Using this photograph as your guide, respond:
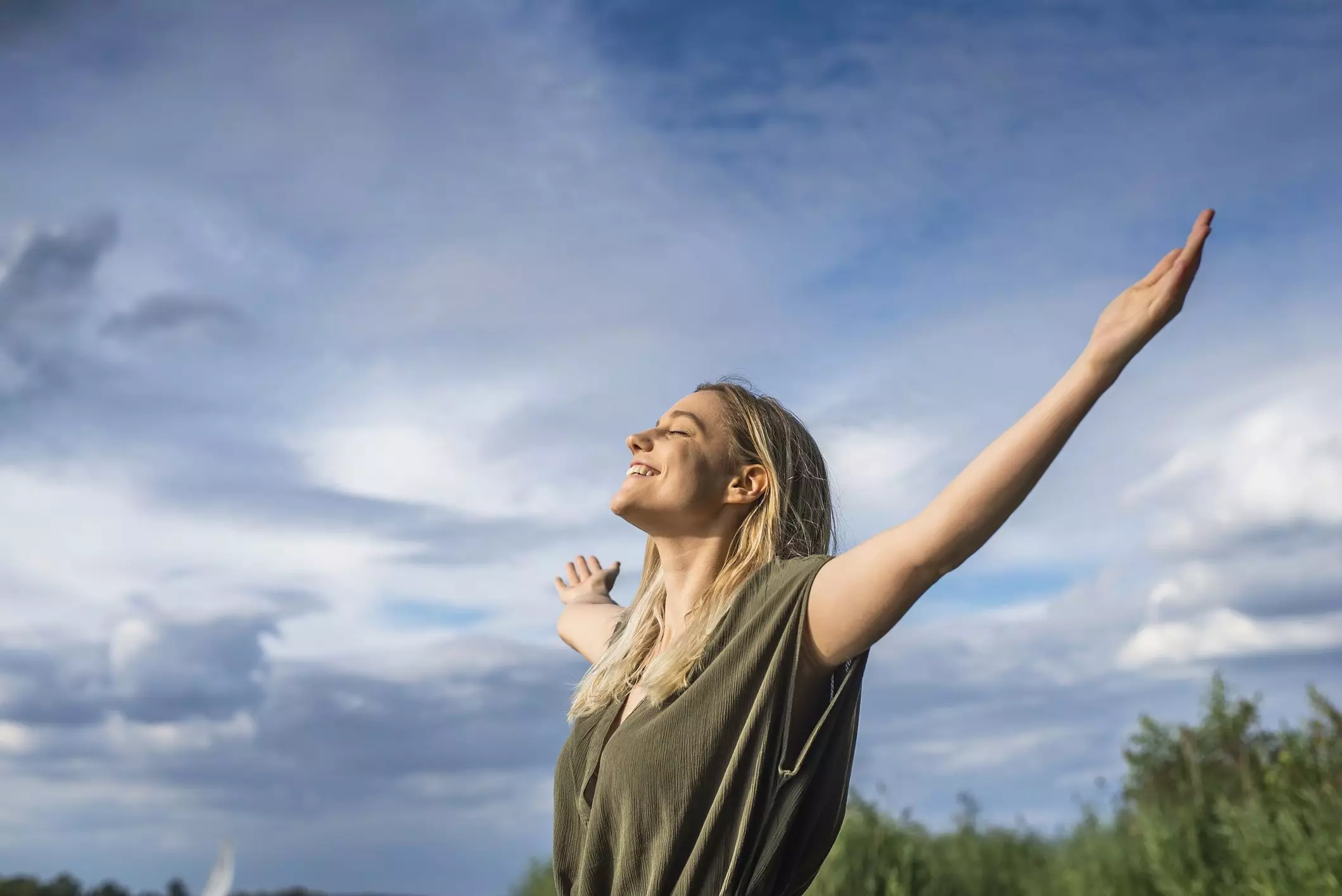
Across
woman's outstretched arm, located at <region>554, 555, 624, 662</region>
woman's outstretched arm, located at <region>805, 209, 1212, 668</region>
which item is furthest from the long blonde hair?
woman's outstretched arm, located at <region>805, 209, 1212, 668</region>

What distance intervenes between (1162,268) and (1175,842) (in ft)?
22.8

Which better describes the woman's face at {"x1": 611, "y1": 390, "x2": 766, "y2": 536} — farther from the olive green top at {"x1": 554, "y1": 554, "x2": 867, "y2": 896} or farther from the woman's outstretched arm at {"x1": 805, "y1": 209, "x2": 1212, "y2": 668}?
the woman's outstretched arm at {"x1": 805, "y1": 209, "x2": 1212, "y2": 668}

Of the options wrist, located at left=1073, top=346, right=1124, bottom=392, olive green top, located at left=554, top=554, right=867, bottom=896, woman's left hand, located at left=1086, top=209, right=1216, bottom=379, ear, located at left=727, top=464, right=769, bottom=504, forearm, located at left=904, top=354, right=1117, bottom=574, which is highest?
ear, located at left=727, top=464, right=769, bottom=504

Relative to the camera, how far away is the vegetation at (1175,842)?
22.2ft

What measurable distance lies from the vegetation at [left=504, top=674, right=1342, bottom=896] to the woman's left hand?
18.3 feet

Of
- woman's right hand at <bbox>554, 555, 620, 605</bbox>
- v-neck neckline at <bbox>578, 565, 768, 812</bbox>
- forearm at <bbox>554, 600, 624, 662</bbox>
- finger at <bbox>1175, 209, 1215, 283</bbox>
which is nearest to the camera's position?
finger at <bbox>1175, 209, 1215, 283</bbox>

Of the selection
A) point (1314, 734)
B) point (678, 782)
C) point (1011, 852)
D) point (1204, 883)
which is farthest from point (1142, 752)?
point (678, 782)

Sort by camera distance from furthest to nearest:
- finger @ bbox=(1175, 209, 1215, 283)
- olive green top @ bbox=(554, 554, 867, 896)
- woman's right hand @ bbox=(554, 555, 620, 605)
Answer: woman's right hand @ bbox=(554, 555, 620, 605) < olive green top @ bbox=(554, 554, 867, 896) < finger @ bbox=(1175, 209, 1215, 283)

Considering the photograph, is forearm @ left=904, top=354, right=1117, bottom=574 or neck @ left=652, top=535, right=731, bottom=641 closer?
forearm @ left=904, top=354, right=1117, bottom=574

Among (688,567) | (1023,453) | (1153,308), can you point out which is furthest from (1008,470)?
(688,567)

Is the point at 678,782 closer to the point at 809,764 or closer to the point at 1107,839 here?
the point at 809,764

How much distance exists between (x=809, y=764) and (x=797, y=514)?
0.61 meters

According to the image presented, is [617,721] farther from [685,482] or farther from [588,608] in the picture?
[588,608]

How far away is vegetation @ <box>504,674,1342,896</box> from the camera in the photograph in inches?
267
